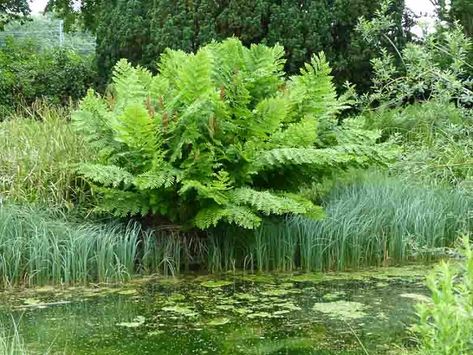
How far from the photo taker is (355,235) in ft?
18.5

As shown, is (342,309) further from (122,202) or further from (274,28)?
(274,28)

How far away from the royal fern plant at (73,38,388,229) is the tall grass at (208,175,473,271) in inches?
8.2

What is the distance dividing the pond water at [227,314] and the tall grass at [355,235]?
0.26 metres

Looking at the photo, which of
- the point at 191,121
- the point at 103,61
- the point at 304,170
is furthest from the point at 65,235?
the point at 103,61

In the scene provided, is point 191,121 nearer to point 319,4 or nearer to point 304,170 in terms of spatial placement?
point 304,170

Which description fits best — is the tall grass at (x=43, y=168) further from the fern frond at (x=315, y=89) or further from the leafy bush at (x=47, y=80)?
the leafy bush at (x=47, y=80)

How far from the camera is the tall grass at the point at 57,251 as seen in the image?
4.99 m

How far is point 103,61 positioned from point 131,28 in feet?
3.50

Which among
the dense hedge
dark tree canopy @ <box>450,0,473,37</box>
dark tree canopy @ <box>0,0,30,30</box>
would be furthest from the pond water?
dark tree canopy @ <box>0,0,30,30</box>

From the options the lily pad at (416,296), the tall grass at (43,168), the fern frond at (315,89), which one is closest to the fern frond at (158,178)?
the tall grass at (43,168)

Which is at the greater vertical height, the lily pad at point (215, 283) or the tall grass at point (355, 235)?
the tall grass at point (355, 235)

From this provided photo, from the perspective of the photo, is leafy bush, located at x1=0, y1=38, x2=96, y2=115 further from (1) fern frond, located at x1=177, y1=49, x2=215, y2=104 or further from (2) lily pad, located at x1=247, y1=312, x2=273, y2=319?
(2) lily pad, located at x1=247, y1=312, x2=273, y2=319

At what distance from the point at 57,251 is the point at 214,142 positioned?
4.73 feet

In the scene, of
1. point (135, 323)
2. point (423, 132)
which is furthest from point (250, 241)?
point (423, 132)
